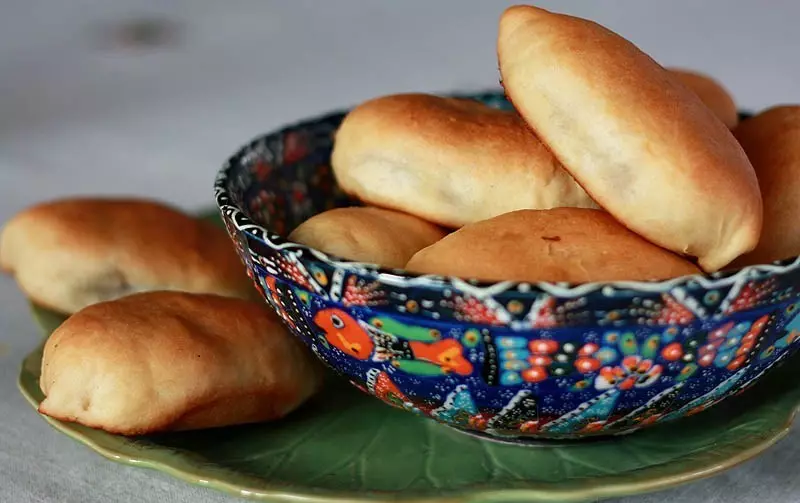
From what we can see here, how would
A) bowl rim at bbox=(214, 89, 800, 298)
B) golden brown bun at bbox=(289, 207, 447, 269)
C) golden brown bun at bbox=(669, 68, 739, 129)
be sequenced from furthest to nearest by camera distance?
golden brown bun at bbox=(669, 68, 739, 129) < golden brown bun at bbox=(289, 207, 447, 269) < bowl rim at bbox=(214, 89, 800, 298)

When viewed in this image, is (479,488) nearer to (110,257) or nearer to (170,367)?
(170,367)

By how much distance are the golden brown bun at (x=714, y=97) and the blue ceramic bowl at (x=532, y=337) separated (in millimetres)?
291

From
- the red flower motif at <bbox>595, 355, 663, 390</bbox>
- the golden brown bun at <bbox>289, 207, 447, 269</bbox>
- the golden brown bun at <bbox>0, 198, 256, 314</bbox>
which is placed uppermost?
the golden brown bun at <bbox>289, 207, 447, 269</bbox>

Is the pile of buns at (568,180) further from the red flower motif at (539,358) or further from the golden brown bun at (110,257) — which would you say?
the golden brown bun at (110,257)

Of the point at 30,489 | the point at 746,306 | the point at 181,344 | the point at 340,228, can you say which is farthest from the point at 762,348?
the point at 30,489

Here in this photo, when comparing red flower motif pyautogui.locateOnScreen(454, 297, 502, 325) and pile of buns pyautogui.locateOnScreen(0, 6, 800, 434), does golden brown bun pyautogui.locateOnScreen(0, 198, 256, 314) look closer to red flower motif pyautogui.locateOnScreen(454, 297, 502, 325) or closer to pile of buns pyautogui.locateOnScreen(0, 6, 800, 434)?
pile of buns pyautogui.locateOnScreen(0, 6, 800, 434)

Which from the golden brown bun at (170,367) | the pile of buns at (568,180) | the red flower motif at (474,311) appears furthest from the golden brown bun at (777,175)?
the golden brown bun at (170,367)

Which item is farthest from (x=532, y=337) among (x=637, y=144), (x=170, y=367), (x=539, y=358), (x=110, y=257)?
(x=110, y=257)

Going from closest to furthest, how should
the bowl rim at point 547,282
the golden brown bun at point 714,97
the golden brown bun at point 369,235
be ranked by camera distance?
the bowl rim at point 547,282 < the golden brown bun at point 369,235 < the golden brown bun at point 714,97

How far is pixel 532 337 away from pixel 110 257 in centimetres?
54

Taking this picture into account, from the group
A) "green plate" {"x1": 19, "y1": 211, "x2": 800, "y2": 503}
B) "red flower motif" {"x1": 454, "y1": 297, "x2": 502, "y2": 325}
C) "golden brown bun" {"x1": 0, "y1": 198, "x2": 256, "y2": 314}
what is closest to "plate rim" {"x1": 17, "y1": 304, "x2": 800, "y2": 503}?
"green plate" {"x1": 19, "y1": 211, "x2": 800, "y2": 503}

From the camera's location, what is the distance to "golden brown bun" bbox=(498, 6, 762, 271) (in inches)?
27.7

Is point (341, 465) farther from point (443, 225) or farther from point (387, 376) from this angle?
point (443, 225)

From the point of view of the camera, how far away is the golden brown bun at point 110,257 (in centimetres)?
104
